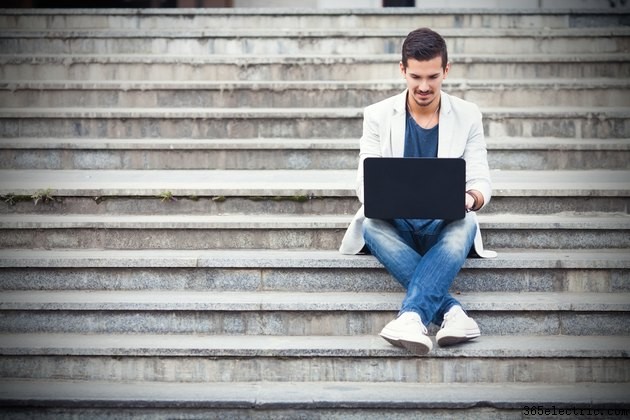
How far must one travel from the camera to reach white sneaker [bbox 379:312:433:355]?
3.83 meters

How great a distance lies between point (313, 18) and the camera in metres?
7.40

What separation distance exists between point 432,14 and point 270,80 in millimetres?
1572

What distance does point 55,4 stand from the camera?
10000 mm

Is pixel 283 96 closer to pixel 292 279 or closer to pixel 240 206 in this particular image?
pixel 240 206

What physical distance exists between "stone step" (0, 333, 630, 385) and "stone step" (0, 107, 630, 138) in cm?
204

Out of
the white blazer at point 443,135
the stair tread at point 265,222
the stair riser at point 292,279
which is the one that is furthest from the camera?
the stair tread at point 265,222

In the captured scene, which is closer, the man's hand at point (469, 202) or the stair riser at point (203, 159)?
the man's hand at point (469, 202)

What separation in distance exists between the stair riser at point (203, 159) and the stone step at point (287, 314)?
141cm

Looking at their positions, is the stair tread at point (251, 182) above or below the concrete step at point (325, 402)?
above

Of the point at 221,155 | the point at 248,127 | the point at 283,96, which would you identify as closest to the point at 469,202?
the point at 221,155

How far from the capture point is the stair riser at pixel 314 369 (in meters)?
4.01

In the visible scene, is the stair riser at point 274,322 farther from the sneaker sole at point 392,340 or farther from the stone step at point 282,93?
the stone step at point 282,93

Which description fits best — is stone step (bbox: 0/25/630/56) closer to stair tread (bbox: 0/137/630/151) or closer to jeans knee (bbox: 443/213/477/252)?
stair tread (bbox: 0/137/630/151)

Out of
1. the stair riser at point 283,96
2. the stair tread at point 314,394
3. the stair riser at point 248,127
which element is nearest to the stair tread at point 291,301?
the stair tread at point 314,394
